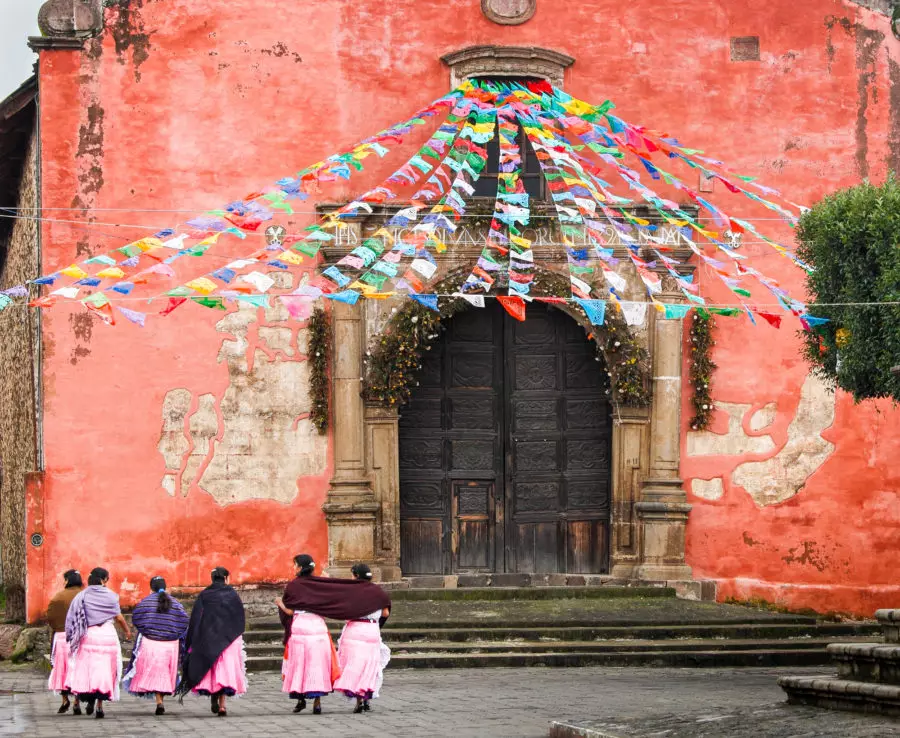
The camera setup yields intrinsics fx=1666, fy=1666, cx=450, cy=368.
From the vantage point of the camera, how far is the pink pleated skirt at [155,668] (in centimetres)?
1335

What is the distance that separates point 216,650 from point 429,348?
589cm

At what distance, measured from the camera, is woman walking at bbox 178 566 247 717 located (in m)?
13.1

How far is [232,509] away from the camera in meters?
17.8

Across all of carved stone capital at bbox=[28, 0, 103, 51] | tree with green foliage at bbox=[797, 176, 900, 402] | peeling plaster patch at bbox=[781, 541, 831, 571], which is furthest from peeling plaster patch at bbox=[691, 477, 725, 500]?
carved stone capital at bbox=[28, 0, 103, 51]

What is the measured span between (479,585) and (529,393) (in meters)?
2.20

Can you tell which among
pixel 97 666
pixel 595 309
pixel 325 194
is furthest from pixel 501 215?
pixel 97 666

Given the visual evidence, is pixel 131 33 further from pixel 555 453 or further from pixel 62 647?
pixel 62 647

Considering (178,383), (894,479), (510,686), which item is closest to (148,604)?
(510,686)

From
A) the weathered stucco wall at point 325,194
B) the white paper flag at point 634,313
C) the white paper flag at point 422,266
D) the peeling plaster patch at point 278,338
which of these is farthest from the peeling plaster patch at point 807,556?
the peeling plaster patch at point 278,338

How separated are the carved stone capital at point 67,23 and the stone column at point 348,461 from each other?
12.9 ft

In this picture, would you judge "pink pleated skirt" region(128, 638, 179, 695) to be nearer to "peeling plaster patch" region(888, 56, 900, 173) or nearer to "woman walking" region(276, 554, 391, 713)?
"woman walking" region(276, 554, 391, 713)

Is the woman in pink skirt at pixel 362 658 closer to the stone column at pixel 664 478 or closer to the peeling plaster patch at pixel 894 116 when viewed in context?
the stone column at pixel 664 478

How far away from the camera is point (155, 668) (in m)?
13.4

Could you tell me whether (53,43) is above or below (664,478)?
above
